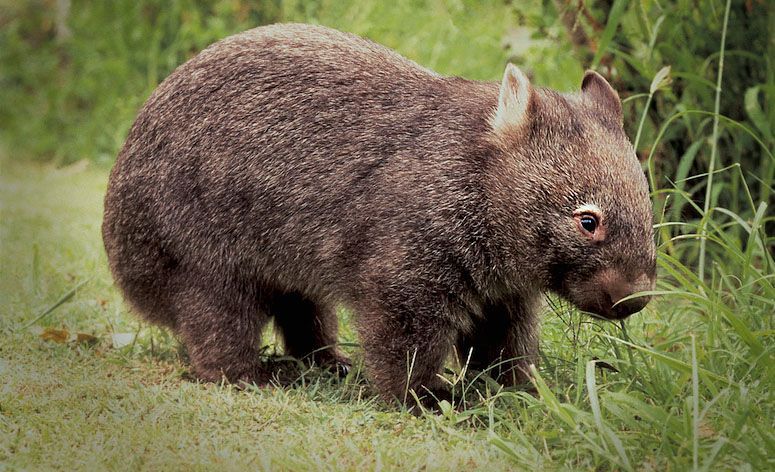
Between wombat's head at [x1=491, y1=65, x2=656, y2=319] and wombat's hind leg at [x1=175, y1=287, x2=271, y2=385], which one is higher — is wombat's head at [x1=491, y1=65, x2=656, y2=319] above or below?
above

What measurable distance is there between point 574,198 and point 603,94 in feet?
2.07

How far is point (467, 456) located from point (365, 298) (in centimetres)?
88

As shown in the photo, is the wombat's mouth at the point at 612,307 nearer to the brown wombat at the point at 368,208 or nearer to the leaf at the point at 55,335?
the brown wombat at the point at 368,208

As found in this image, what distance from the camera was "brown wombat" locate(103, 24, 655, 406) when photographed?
3.86 m

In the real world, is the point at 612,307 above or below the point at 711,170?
below

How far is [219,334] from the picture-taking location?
4402 mm

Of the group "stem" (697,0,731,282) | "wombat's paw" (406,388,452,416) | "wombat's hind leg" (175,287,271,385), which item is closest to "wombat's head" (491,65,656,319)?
"stem" (697,0,731,282)

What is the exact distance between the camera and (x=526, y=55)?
24.5ft

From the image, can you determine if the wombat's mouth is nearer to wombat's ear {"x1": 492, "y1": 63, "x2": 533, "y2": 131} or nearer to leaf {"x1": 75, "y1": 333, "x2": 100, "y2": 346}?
wombat's ear {"x1": 492, "y1": 63, "x2": 533, "y2": 131}

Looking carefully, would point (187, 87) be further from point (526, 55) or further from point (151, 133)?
point (526, 55)

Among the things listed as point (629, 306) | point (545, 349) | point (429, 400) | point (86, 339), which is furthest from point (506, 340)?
point (86, 339)

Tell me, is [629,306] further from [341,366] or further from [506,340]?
[341,366]

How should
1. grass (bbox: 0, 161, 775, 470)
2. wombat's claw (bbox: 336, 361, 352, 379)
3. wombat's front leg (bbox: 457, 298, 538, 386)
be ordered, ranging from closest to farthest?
1. grass (bbox: 0, 161, 775, 470)
2. wombat's front leg (bbox: 457, 298, 538, 386)
3. wombat's claw (bbox: 336, 361, 352, 379)

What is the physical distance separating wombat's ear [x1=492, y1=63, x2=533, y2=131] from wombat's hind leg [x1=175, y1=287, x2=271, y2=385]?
1341 mm
